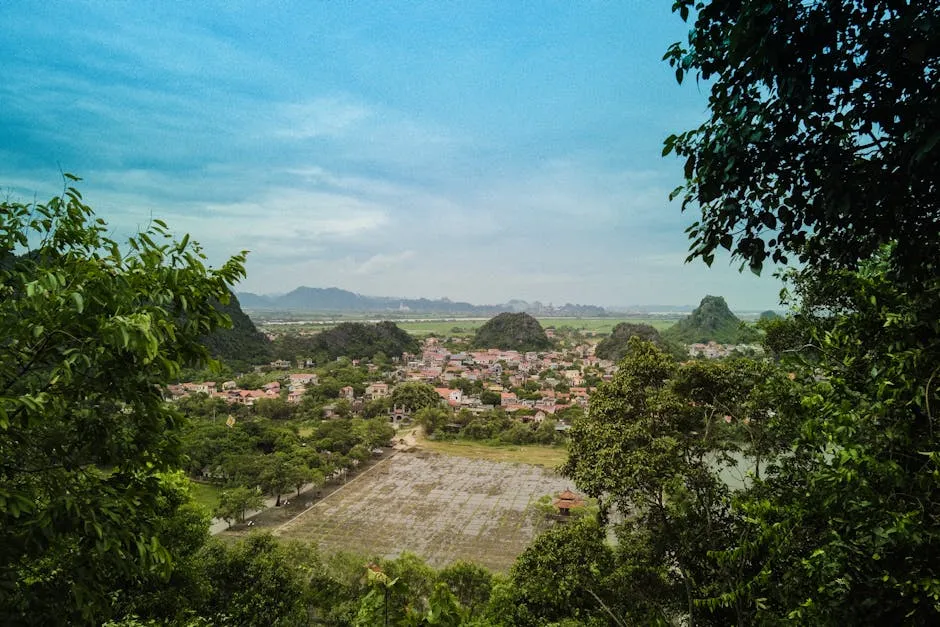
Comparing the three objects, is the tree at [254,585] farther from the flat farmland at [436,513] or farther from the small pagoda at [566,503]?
the small pagoda at [566,503]

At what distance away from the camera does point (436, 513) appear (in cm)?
1677

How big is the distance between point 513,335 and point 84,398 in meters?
74.8

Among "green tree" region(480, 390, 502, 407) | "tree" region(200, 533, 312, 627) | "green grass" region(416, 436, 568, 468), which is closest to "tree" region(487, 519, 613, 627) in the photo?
"tree" region(200, 533, 312, 627)

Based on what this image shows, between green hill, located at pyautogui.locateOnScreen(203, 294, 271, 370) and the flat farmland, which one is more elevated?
green hill, located at pyautogui.locateOnScreen(203, 294, 271, 370)

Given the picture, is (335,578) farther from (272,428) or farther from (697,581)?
(272,428)

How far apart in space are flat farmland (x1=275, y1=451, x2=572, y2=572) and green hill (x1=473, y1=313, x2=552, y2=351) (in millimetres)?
50648

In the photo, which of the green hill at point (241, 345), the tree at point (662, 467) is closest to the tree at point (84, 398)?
the tree at point (662, 467)

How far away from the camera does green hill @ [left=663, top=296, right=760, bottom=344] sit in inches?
2363

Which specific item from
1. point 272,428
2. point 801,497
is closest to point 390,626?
point 801,497

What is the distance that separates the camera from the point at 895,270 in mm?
2080

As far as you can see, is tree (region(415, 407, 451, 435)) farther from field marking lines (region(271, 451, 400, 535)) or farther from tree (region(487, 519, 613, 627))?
tree (region(487, 519, 613, 627))

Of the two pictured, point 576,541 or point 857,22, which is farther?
point 576,541

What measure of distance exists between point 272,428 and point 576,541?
2244 centimetres

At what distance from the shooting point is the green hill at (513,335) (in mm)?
73562
